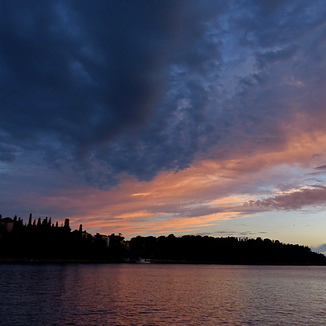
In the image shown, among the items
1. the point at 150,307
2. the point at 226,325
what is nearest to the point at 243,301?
the point at 150,307

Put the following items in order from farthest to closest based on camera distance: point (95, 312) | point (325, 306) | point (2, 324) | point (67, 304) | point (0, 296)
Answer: point (325, 306)
point (0, 296)
point (67, 304)
point (95, 312)
point (2, 324)

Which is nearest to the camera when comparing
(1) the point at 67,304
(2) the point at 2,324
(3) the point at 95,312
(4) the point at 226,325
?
(2) the point at 2,324

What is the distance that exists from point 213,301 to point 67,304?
106 ft

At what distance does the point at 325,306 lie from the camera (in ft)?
234

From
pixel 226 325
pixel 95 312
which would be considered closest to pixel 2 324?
pixel 95 312

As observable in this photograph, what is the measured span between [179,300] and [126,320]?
91.3ft

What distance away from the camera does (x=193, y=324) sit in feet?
154

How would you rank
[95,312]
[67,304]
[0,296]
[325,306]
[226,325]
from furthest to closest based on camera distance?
[325,306] → [0,296] → [67,304] → [95,312] → [226,325]

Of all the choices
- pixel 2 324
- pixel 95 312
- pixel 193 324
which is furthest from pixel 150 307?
pixel 2 324

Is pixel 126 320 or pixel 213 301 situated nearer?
pixel 126 320

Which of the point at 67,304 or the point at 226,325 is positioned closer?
the point at 226,325

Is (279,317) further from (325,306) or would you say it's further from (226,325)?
(325,306)

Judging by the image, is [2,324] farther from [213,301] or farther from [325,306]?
[325,306]

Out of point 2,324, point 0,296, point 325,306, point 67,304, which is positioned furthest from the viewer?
point 325,306
